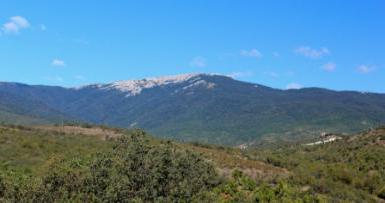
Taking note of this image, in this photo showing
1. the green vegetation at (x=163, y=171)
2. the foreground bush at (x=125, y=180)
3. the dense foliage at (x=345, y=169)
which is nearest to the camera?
the foreground bush at (x=125, y=180)

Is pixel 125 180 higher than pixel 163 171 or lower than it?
lower

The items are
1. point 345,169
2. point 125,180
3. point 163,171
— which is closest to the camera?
point 125,180

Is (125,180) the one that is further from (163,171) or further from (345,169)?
(345,169)

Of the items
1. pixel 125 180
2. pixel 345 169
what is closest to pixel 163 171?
pixel 125 180

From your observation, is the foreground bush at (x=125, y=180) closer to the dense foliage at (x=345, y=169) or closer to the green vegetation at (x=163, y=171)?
the green vegetation at (x=163, y=171)

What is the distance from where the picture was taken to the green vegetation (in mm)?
42219

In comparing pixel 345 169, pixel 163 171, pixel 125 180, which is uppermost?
pixel 163 171

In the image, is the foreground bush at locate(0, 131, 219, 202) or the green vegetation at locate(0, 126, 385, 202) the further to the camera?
the green vegetation at locate(0, 126, 385, 202)

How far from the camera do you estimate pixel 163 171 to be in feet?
151

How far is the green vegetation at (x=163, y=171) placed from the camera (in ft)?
139

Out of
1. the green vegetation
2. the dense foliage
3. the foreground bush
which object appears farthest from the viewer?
the dense foliage

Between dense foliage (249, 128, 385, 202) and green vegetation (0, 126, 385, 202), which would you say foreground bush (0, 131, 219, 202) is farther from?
dense foliage (249, 128, 385, 202)

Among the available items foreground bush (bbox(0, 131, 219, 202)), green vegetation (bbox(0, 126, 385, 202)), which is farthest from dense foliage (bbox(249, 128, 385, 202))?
foreground bush (bbox(0, 131, 219, 202))

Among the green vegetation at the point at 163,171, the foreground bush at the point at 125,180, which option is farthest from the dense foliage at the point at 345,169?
the foreground bush at the point at 125,180
